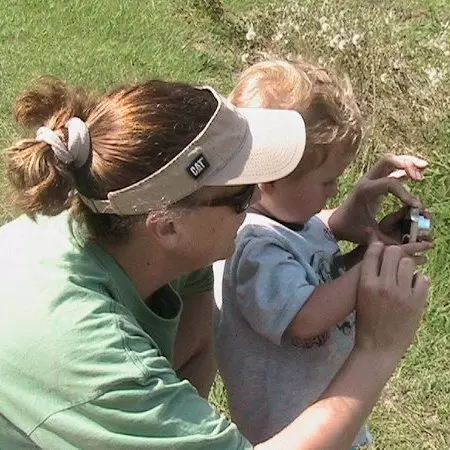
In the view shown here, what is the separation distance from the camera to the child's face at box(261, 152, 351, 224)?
2.20m

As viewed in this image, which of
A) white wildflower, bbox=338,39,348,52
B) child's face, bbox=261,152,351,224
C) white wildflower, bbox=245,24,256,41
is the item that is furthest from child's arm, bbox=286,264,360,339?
white wildflower, bbox=245,24,256,41

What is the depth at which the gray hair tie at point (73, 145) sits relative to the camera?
5.89ft

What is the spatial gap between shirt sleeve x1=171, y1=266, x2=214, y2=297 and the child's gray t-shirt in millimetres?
20

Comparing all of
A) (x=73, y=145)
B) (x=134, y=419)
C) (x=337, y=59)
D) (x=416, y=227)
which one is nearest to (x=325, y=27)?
(x=337, y=59)

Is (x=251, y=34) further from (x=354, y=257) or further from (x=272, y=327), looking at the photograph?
(x=272, y=327)

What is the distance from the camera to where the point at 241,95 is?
2.34m

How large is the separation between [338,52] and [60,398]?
11.1ft

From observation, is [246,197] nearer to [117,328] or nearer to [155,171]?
[155,171]

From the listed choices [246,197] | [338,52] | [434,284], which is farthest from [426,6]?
[246,197]

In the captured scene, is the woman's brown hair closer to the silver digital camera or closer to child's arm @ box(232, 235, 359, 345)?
child's arm @ box(232, 235, 359, 345)

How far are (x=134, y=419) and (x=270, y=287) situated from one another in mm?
487

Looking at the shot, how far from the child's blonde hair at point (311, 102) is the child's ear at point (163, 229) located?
42 centimetres

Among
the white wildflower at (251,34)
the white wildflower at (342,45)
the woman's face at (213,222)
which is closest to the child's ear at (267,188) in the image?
the woman's face at (213,222)

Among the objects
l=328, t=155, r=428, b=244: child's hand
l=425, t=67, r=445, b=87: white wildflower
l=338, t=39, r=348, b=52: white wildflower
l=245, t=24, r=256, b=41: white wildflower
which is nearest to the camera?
l=328, t=155, r=428, b=244: child's hand
